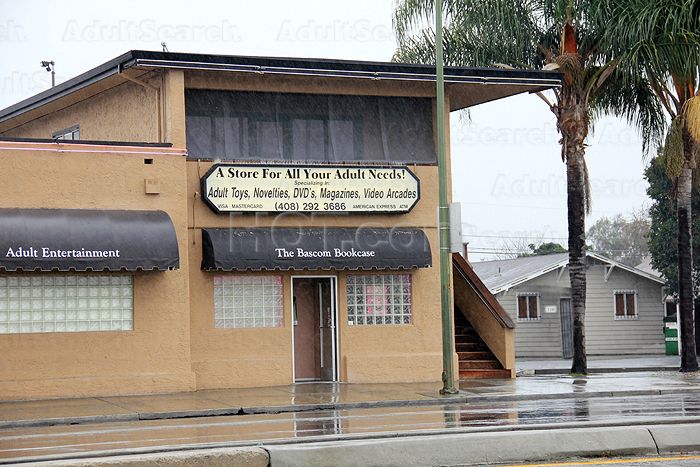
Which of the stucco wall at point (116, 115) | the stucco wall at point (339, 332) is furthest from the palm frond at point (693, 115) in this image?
the stucco wall at point (116, 115)

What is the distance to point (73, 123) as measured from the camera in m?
26.8

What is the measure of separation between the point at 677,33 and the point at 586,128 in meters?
3.36

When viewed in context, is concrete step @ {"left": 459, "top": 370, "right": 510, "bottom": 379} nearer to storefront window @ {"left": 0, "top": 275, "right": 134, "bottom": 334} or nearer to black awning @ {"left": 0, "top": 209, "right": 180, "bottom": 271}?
black awning @ {"left": 0, "top": 209, "right": 180, "bottom": 271}

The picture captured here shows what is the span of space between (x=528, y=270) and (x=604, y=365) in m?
9.71

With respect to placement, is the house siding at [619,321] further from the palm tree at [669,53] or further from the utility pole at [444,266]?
the utility pole at [444,266]

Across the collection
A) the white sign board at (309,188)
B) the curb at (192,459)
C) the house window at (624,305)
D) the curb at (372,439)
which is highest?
the white sign board at (309,188)

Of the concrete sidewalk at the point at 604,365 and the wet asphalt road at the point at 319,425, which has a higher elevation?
the wet asphalt road at the point at 319,425

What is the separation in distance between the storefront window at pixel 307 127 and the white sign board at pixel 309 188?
1.31 feet

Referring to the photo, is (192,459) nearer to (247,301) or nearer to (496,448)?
(496,448)

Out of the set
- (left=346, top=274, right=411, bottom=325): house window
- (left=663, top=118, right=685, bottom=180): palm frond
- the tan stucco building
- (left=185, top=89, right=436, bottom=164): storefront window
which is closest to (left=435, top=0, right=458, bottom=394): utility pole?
the tan stucco building

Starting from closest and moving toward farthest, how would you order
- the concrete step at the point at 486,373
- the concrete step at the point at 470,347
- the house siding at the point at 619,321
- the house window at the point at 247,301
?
the house window at the point at 247,301, the concrete step at the point at 486,373, the concrete step at the point at 470,347, the house siding at the point at 619,321

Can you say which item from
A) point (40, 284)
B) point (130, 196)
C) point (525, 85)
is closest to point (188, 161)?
point (130, 196)

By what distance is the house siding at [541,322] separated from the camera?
4478cm

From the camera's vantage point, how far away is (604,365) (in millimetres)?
36719
